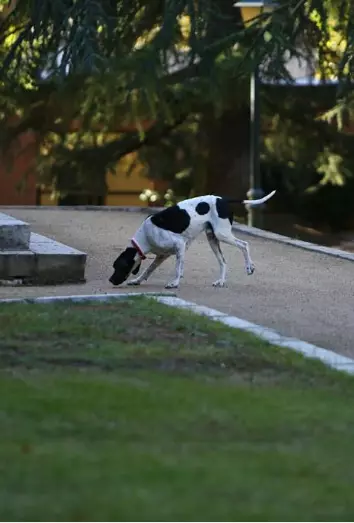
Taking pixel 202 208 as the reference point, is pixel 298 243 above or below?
below

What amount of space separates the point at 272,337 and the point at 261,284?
402cm

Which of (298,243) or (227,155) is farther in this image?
Answer: (227,155)

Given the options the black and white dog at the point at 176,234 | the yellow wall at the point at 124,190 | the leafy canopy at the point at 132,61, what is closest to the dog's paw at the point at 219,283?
the black and white dog at the point at 176,234

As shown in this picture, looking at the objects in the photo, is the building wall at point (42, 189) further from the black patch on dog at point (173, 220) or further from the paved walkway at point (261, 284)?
the black patch on dog at point (173, 220)

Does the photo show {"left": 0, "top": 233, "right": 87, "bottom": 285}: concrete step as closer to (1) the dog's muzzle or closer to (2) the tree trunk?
(1) the dog's muzzle

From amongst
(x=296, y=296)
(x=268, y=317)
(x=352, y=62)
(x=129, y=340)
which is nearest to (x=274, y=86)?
(x=352, y=62)

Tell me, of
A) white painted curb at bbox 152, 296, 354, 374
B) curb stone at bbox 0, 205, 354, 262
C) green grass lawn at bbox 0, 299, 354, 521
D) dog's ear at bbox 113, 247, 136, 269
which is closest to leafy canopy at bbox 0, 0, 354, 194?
curb stone at bbox 0, 205, 354, 262

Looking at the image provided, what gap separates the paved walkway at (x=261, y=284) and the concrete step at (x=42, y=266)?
24cm

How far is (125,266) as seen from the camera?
13.2m

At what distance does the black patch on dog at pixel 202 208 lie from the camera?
1370cm

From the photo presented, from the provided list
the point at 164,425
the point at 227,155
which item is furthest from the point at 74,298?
the point at 227,155

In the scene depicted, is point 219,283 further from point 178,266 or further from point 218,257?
point 178,266

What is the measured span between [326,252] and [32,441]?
12.2m

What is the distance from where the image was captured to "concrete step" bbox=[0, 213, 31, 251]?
13.9 m
